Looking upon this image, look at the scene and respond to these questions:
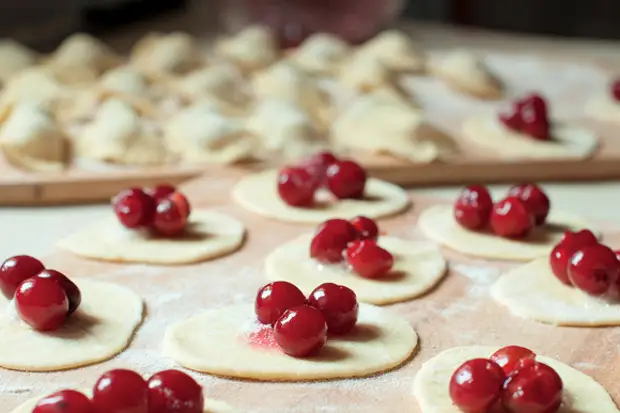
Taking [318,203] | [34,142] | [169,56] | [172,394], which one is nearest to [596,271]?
[318,203]

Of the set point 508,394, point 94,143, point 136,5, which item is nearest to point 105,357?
point 508,394

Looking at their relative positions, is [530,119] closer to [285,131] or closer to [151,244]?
[285,131]

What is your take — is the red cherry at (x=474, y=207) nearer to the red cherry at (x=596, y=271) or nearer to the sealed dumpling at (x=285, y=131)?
the red cherry at (x=596, y=271)

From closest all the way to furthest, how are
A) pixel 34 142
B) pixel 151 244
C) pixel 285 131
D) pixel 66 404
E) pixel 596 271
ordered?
pixel 66 404
pixel 596 271
pixel 151 244
pixel 34 142
pixel 285 131

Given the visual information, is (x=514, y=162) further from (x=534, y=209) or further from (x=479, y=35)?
(x=479, y=35)

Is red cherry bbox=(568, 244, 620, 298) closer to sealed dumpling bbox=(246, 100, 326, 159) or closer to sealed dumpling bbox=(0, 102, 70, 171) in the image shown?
sealed dumpling bbox=(246, 100, 326, 159)
